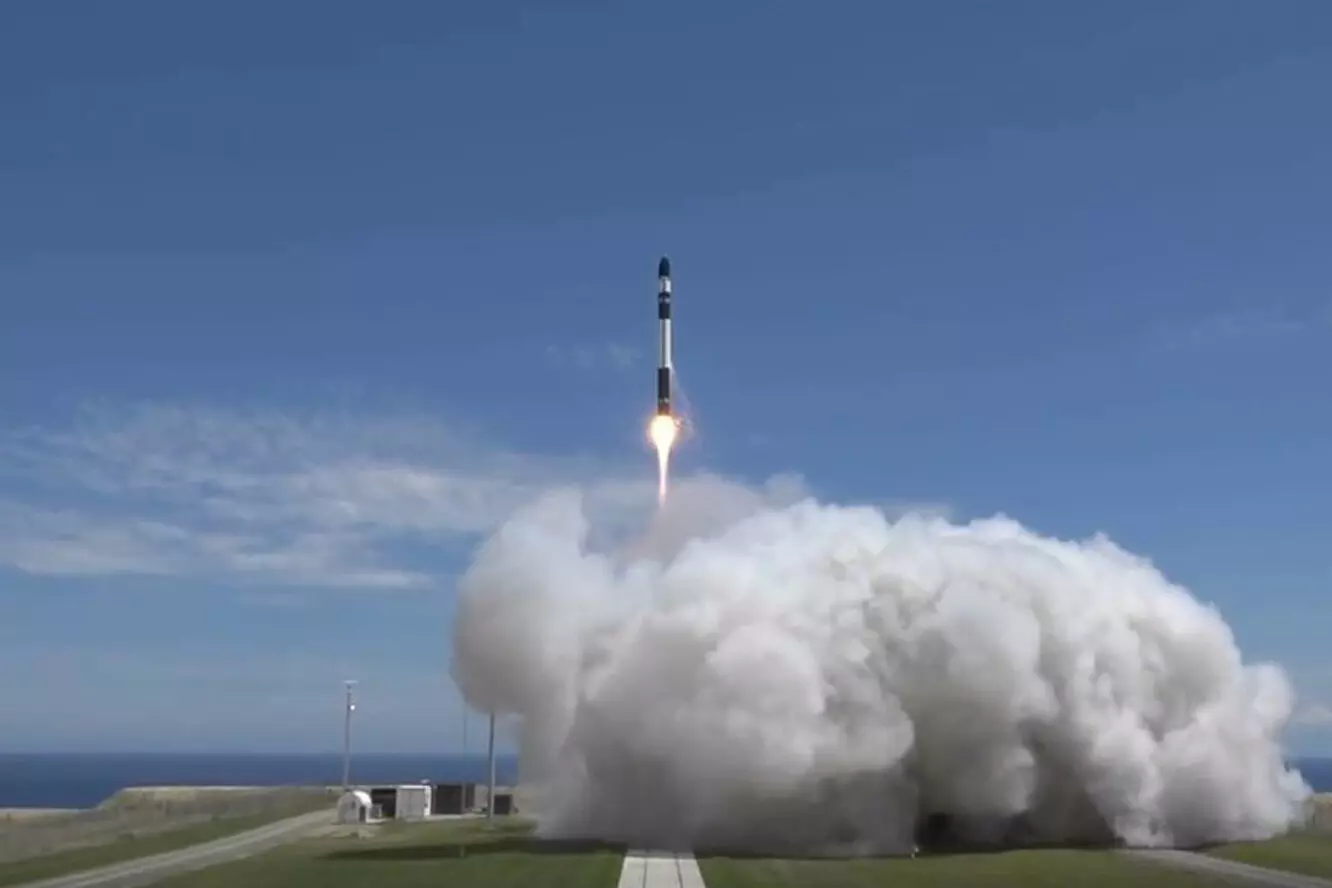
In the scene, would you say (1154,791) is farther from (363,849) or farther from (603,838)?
(363,849)

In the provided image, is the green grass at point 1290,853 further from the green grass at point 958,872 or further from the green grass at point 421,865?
the green grass at point 421,865

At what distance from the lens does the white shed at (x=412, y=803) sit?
221 feet

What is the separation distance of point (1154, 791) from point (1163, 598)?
809 centimetres

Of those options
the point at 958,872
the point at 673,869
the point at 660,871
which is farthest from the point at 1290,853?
the point at 660,871

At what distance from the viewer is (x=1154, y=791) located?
5175 centimetres

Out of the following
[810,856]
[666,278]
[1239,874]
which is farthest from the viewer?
[666,278]

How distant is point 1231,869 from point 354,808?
36.6 meters

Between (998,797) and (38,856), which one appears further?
(998,797)

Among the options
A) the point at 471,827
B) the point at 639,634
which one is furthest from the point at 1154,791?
the point at 471,827

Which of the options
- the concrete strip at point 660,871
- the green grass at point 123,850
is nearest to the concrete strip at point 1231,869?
the concrete strip at point 660,871

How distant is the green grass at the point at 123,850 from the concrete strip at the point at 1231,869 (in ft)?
95.4

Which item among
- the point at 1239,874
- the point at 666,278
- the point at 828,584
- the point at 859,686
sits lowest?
the point at 1239,874

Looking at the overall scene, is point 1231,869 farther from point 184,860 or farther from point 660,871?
point 184,860

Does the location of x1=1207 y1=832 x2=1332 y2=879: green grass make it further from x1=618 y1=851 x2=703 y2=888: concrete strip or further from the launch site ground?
x1=618 y1=851 x2=703 y2=888: concrete strip
